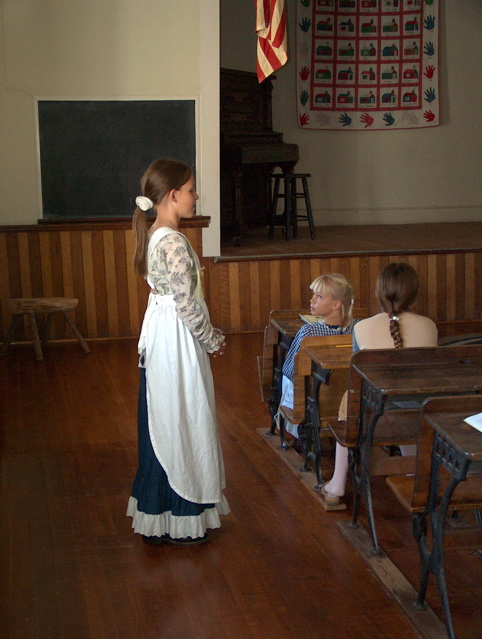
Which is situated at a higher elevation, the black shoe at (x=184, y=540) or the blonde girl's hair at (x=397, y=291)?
the blonde girl's hair at (x=397, y=291)

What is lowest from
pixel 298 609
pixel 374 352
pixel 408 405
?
pixel 298 609

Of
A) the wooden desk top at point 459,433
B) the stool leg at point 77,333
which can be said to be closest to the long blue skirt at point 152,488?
the wooden desk top at point 459,433

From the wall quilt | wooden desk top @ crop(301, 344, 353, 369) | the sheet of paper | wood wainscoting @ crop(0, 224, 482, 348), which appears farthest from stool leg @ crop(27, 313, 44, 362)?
the wall quilt

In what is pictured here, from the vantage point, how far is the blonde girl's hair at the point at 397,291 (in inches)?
126

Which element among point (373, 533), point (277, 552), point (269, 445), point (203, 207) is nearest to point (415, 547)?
point (373, 533)

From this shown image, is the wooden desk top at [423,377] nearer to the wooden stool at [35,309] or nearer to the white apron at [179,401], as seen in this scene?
the white apron at [179,401]

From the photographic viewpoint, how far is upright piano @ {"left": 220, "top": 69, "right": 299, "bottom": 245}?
7.92 m

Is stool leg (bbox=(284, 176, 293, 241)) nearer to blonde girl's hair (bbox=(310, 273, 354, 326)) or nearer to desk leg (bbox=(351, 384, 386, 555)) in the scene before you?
blonde girl's hair (bbox=(310, 273, 354, 326))

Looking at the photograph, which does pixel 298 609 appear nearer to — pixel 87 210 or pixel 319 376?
pixel 319 376

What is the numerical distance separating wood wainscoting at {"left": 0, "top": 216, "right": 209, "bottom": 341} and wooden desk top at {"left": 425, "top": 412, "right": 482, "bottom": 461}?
4.67 m

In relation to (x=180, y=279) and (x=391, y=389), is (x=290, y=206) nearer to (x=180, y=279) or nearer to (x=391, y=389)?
(x=180, y=279)

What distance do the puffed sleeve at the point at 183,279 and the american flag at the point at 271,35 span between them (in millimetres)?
2664

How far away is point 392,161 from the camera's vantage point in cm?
1021

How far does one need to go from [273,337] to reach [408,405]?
1184 millimetres
